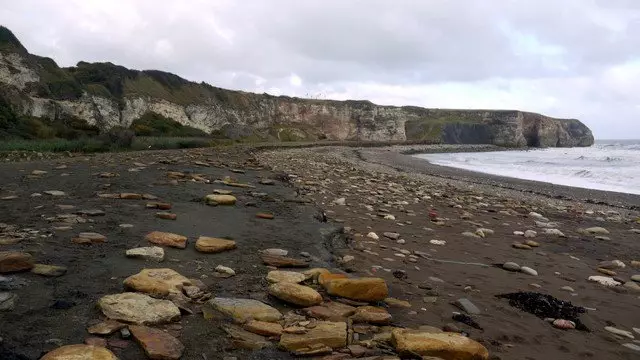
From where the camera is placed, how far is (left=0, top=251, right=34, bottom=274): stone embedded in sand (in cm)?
322

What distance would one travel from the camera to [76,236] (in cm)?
432

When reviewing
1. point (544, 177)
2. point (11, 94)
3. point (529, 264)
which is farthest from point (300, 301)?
point (11, 94)

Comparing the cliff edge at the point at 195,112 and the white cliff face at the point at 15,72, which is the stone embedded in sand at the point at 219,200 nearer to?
the cliff edge at the point at 195,112

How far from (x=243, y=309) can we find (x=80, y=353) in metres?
1.07

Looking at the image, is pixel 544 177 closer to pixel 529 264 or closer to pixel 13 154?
pixel 529 264

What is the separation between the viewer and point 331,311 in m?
3.27

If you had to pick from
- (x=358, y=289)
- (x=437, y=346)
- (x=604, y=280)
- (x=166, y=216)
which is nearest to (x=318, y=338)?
(x=437, y=346)

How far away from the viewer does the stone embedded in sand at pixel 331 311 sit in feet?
10.4

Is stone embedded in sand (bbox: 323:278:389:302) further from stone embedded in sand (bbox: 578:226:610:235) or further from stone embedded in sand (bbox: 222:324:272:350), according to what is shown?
stone embedded in sand (bbox: 578:226:610:235)

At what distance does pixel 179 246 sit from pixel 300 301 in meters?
1.66

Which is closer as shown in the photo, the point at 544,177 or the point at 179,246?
the point at 179,246

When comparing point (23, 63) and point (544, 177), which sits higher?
point (23, 63)

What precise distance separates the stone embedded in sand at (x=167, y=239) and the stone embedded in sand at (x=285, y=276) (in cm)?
108

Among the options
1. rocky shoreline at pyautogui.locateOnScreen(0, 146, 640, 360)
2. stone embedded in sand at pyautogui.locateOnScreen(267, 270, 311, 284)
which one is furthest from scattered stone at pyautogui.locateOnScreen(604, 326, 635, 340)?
stone embedded in sand at pyautogui.locateOnScreen(267, 270, 311, 284)
